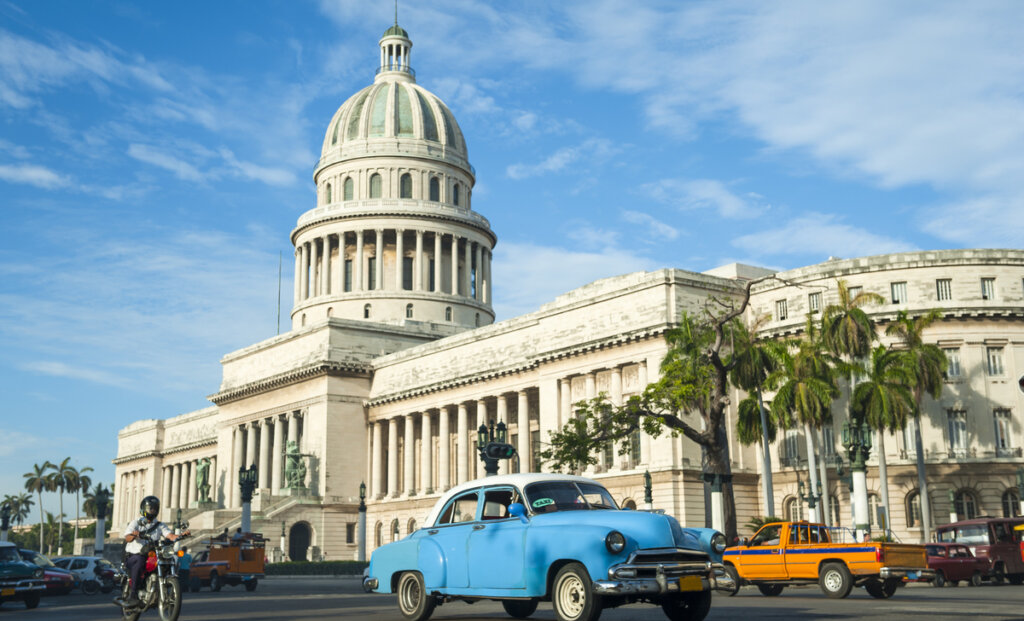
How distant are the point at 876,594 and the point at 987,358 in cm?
3211

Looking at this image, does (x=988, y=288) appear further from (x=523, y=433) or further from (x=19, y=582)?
(x=19, y=582)

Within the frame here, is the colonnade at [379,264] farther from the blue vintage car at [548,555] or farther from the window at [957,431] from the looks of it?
the blue vintage car at [548,555]

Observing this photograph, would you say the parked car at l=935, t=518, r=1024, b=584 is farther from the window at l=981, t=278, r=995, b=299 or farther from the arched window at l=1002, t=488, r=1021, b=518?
the window at l=981, t=278, r=995, b=299

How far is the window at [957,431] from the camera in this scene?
52625mm

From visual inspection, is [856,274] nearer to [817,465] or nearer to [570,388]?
[817,465]

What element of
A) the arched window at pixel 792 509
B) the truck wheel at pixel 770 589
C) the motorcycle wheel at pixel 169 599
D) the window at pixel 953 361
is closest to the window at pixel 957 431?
the window at pixel 953 361

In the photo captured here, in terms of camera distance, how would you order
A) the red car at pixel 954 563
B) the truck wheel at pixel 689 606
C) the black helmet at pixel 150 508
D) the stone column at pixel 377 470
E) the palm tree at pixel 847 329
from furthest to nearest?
the stone column at pixel 377 470 < the palm tree at pixel 847 329 < the red car at pixel 954 563 < the black helmet at pixel 150 508 < the truck wheel at pixel 689 606

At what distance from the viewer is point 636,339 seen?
5775cm

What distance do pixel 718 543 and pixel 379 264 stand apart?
79.0 metres

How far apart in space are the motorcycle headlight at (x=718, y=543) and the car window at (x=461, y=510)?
12.0 ft

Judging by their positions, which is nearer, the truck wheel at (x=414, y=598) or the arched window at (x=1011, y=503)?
the truck wheel at (x=414, y=598)

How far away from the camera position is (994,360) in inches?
2114

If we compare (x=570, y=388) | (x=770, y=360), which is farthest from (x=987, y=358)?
(x=570, y=388)

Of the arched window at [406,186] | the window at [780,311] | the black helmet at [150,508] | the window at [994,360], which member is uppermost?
the arched window at [406,186]
